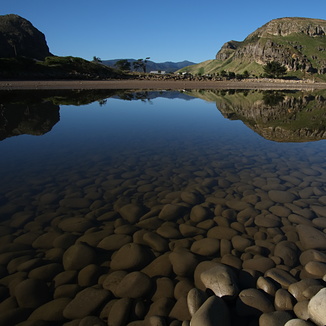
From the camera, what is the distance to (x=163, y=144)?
12.5m

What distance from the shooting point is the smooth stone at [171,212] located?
6042mm

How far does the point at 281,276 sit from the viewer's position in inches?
162

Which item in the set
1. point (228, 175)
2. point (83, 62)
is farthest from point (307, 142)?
point (83, 62)

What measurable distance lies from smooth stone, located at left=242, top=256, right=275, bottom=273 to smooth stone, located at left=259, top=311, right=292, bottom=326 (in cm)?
102

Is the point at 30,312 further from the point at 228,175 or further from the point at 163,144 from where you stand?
the point at 163,144

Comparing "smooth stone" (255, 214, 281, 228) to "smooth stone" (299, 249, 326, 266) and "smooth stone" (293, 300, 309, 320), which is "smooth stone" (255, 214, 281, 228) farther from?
"smooth stone" (293, 300, 309, 320)

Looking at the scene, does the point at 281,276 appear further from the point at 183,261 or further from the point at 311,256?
the point at 183,261

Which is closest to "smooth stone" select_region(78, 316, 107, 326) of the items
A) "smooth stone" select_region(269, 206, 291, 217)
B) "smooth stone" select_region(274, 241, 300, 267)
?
"smooth stone" select_region(274, 241, 300, 267)

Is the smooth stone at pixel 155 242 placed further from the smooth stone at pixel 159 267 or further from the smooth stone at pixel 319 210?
the smooth stone at pixel 319 210

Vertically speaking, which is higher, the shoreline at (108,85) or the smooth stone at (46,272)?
the shoreline at (108,85)

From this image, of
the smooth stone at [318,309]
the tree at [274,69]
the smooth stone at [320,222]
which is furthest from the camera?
the tree at [274,69]

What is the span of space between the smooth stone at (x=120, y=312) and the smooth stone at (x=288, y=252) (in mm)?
2938

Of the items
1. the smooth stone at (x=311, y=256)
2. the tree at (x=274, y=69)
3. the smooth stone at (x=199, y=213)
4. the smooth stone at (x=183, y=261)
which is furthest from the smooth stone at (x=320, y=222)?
the tree at (x=274, y=69)

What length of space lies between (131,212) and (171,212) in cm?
99
